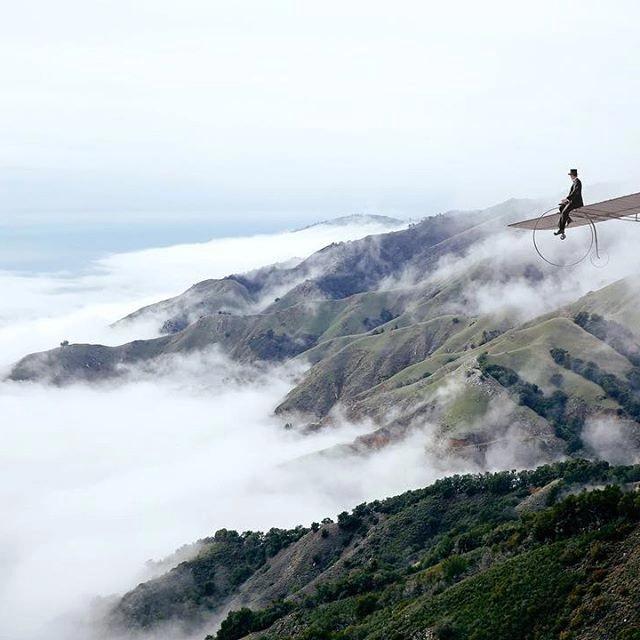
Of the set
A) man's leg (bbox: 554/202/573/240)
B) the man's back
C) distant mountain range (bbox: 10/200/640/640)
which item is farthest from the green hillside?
the man's back

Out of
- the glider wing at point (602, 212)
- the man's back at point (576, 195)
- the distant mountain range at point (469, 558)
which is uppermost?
the man's back at point (576, 195)

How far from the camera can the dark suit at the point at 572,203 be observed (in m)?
35.1

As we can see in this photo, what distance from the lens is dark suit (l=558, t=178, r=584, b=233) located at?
3512 cm

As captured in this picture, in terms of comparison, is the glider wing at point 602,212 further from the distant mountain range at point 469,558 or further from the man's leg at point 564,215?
the distant mountain range at point 469,558

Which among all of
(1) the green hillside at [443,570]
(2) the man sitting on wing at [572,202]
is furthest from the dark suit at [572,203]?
(1) the green hillside at [443,570]

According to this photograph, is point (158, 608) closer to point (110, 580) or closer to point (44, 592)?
point (110, 580)

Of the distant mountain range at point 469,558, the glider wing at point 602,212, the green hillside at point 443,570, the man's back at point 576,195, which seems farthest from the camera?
the distant mountain range at point 469,558

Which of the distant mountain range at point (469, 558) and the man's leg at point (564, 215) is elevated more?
the man's leg at point (564, 215)

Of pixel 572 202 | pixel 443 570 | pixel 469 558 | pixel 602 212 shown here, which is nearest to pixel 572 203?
pixel 572 202

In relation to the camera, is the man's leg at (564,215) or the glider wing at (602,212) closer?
the glider wing at (602,212)

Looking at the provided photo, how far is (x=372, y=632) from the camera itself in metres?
63.7

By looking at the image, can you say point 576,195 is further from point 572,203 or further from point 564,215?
point 564,215

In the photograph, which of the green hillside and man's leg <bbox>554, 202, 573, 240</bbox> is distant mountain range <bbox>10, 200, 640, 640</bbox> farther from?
man's leg <bbox>554, 202, 573, 240</bbox>

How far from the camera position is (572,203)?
35344 millimetres
